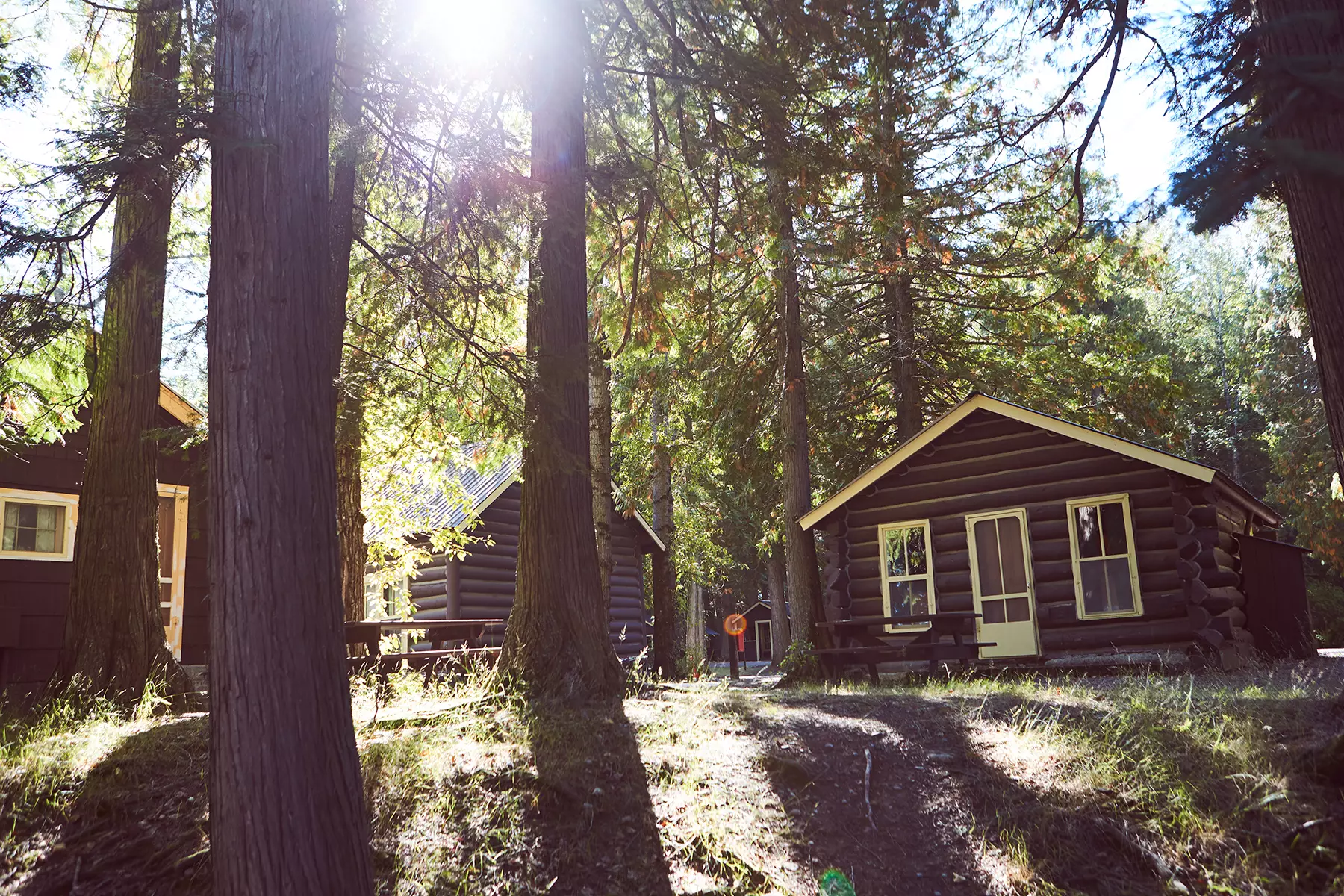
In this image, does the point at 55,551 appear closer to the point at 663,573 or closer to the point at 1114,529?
the point at 663,573

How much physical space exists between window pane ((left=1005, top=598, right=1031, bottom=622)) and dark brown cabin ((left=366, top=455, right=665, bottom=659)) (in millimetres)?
7511

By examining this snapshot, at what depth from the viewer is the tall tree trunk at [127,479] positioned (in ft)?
26.8

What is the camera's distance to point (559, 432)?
28.3 ft

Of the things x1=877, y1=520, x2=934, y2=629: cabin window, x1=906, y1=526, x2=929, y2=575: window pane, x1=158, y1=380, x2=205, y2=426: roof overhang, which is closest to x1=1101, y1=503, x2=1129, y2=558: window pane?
x1=877, y1=520, x2=934, y2=629: cabin window

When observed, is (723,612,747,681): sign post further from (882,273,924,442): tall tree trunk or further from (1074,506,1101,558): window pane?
(882,273,924,442): tall tree trunk

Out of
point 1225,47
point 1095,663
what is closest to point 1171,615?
point 1095,663

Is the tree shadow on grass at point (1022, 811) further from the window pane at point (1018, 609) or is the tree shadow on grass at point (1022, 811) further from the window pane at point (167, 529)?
the window pane at point (167, 529)

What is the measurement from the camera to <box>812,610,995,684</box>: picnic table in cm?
1291

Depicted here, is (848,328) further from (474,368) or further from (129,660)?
(129,660)

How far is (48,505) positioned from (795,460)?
37.6ft

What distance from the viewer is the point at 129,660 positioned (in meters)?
8.24

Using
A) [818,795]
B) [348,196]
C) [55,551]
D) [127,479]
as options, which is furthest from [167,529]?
[818,795]

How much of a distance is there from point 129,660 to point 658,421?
76.1 feet

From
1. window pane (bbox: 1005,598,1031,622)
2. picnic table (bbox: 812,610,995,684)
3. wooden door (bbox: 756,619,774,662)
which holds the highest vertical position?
window pane (bbox: 1005,598,1031,622)
